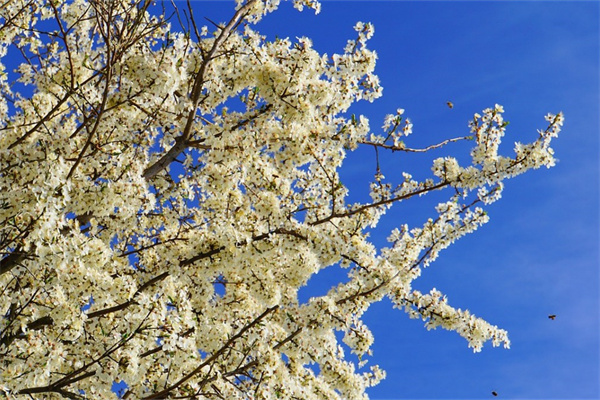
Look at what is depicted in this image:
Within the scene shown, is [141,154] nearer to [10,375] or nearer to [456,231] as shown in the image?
[10,375]

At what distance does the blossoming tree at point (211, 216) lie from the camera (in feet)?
27.0

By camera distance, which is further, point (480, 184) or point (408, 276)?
point (408, 276)

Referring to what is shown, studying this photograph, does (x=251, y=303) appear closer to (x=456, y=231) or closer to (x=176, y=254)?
(x=176, y=254)

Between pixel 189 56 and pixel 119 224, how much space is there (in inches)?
114

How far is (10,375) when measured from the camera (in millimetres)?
8125

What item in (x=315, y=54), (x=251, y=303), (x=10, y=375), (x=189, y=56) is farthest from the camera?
(x=251, y=303)

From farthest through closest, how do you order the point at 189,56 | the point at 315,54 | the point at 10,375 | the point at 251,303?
the point at 251,303 < the point at 189,56 < the point at 315,54 < the point at 10,375

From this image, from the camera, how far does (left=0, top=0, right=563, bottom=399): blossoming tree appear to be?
8.22 m

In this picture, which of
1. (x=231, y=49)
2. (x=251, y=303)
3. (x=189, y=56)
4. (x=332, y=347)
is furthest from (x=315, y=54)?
(x=332, y=347)

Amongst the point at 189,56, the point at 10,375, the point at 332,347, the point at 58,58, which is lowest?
the point at 10,375

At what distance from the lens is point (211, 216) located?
10.8 metres

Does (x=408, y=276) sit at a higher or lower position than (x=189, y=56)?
lower

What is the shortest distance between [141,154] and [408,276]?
4.60 m

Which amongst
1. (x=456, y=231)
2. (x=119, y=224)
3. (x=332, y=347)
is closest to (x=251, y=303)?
(x=332, y=347)
